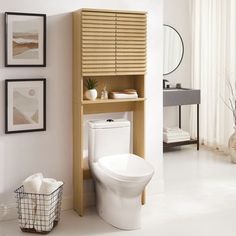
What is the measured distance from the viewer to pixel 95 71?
375 centimetres

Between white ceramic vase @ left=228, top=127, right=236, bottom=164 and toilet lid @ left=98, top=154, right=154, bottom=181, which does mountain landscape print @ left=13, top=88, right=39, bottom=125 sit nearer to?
toilet lid @ left=98, top=154, right=154, bottom=181

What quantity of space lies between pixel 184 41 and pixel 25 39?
3.32m

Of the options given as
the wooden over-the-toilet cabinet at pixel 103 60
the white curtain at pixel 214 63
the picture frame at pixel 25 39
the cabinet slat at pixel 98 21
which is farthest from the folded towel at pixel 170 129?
the picture frame at pixel 25 39

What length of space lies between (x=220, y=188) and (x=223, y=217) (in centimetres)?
84

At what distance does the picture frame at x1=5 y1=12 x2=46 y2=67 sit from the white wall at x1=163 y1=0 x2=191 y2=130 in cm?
296

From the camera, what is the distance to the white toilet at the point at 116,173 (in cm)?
353

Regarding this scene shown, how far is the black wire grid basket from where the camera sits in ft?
11.5

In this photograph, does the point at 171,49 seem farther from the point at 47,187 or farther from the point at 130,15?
the point at 47,187

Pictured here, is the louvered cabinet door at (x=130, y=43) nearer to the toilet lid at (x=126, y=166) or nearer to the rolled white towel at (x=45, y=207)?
the toilet lid at (x=126, y=166)

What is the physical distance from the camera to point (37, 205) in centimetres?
352

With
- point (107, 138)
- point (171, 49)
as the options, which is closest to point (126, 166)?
point (107, 138)

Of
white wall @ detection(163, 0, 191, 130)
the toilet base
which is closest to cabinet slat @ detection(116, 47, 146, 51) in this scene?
the toilet base

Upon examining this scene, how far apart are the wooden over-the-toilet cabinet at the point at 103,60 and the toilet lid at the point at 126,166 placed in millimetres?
212

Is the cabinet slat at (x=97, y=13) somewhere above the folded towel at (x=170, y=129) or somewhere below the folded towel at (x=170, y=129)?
above
